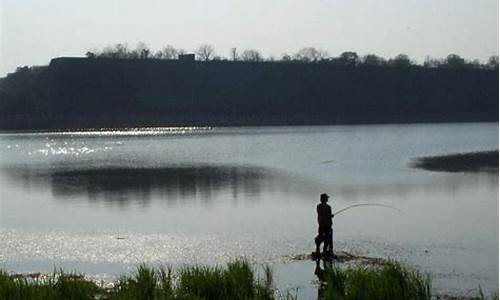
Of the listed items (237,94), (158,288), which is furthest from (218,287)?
(237,94)

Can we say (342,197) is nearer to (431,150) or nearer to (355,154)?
(355,154)

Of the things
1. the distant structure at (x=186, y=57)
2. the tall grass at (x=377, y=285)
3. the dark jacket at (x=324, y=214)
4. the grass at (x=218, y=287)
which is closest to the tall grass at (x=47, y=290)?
the grass at (x=218, y=287)

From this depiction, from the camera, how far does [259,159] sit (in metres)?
52.3

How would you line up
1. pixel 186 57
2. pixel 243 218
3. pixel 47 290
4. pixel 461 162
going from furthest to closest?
1. pixel 186 57
2. pixel 461 162
3. pixel 243 218
4. pixel 47 290

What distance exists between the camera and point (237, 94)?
15175 cm

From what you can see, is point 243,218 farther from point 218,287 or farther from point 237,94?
point 237,94

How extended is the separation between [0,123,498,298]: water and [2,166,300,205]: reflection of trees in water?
2.3 inches

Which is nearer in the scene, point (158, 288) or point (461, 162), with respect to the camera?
point (158, 288)

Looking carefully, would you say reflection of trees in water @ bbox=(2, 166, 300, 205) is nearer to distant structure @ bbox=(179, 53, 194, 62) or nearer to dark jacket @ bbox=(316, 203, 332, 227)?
dark jacket @ bbox=(316, 203, 332, 227)

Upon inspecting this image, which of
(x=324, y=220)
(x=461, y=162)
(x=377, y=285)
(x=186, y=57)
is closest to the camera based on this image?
(x=377, y=285)

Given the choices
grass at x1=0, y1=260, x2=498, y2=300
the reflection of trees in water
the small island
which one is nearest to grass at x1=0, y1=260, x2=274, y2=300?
grass at x1=0, y1=260, x2=498, y2=300

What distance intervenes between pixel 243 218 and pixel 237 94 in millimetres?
128800

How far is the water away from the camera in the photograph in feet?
54.9

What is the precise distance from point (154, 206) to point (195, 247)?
8289 millimetres
